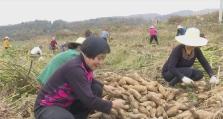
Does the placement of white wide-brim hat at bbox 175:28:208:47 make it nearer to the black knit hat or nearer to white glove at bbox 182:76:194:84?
white glove at bbox 182:76:194:84

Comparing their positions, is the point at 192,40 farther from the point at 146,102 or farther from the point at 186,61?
the point at 146,102

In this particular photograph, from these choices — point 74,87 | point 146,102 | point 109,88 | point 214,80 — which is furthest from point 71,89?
point 214,80

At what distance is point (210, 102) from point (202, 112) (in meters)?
0.53

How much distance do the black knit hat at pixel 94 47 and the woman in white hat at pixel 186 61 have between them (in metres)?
2.39

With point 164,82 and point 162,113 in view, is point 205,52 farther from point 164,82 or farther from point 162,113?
point 162,113

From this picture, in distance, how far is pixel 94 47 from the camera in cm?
411

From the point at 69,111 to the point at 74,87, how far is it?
0.38 m

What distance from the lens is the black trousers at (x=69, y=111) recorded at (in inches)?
166

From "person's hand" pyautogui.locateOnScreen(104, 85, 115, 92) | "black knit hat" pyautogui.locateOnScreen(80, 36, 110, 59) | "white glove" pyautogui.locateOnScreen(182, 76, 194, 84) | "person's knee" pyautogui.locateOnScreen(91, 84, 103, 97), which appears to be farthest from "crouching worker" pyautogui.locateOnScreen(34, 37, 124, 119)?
"white glove" pyautogui.locateOnScreen(182, 76, 194, 84)

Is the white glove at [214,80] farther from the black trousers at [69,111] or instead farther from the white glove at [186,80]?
the black trousers at [69,111]

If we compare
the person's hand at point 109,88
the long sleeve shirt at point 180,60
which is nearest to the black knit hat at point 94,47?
the person's hand at point 109,88

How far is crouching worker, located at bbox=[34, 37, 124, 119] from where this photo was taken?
13.6 ft

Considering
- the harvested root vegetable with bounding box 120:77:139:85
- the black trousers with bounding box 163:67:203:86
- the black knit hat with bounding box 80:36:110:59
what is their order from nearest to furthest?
the black knit hat with bounding box 80:36:110:59 → the harvested root vegetable with bounding box 120:77:139:85 → the black trousers with bounding box 163:67:203:86

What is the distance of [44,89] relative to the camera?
14.2ft
